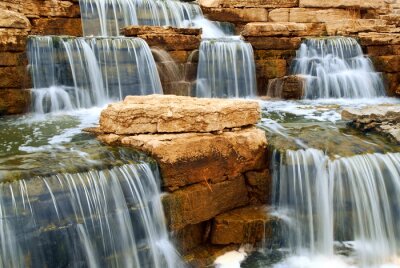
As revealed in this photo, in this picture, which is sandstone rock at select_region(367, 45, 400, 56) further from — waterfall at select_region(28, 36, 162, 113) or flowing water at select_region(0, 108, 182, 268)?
flowing water at select_region(0, 108, 182, 268)

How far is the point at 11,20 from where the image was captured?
27.3 feet

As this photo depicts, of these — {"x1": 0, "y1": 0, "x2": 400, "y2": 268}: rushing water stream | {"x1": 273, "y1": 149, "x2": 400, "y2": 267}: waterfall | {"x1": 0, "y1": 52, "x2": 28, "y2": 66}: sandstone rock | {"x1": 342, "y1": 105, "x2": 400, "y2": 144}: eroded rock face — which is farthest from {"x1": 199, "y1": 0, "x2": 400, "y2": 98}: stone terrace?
{"x1": 273, "y1": 149, "x2": 400, "y2": 267}: waterfall

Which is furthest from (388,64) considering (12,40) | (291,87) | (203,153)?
(12,40)

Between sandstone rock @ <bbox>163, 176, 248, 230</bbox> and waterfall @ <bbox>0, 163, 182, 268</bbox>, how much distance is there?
0.48ft

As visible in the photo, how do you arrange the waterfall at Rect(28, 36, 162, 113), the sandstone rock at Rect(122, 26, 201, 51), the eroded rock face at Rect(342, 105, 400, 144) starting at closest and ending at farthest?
the eroded rock face at Rect(342, 105, 400, 144)
the waterfall at Rect(28, 36, 162, 113)
the sandstone rock at Rect(122, 26, 201, 51)

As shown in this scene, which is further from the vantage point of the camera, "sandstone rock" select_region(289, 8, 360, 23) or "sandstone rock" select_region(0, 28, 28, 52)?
"sandstone rock" select_region(289, 8, 360, 23)

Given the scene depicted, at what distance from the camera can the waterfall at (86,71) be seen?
8531 millimetres

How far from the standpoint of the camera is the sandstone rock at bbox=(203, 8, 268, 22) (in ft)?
47.7

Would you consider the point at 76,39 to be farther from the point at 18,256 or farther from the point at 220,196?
the point at 18,256

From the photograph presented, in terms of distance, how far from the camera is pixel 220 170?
519cm

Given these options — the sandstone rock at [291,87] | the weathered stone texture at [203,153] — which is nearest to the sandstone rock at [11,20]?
the weathered stone texture at [203,153]

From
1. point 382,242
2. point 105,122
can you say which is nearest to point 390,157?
point 382,242

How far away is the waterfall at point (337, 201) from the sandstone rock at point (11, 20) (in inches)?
231

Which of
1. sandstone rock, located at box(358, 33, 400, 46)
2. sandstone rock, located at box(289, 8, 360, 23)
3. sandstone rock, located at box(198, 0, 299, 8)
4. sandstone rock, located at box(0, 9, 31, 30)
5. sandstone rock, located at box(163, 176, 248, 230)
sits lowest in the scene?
sandstone rock, located at box(163, 176, 248, 230)
